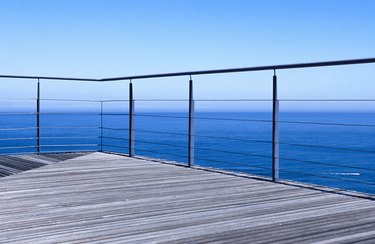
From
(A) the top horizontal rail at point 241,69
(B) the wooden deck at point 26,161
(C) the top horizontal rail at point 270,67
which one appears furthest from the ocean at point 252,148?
(C) the top horizontal rail at point 270,67

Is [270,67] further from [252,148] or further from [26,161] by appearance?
[252,148]

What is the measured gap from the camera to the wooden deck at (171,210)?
198cm

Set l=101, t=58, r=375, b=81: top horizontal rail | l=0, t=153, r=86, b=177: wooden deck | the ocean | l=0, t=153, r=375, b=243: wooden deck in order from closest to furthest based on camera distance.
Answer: l=0, t=153, r=375, b=243: wooden deck, l=101, t=58, r=375, b=81: top horizontal rail, l=0, t=153, r=86, b=177: wooden deck, the ocean

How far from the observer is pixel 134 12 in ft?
42.5

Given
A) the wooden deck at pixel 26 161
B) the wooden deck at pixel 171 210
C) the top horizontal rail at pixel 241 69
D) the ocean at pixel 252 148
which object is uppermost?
the top horizontal rail at pixel 241 69

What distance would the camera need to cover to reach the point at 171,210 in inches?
94.3

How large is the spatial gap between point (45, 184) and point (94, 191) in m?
0.37

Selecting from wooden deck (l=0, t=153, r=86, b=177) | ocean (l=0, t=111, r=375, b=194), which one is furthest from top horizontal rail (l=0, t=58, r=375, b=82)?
ocean (l=0, t=111, r=375, b=194)

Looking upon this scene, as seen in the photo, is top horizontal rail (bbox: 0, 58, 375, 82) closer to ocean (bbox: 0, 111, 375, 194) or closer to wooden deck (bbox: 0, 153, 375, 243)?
wooden deck (bbox: 0, 153, 375, 243)

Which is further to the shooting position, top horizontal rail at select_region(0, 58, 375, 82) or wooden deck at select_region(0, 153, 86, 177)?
wooden deck at select_region(0, 153, 86, 177)

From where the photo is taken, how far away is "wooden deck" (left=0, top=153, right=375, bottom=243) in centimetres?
198

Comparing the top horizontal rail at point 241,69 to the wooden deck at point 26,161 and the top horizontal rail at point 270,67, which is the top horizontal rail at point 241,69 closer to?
the top horizontal rail at point 270,67

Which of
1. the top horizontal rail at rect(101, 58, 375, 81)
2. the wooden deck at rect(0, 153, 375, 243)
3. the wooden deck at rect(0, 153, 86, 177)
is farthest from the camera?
the wooden deck at rect(0, 153, 86, 177)

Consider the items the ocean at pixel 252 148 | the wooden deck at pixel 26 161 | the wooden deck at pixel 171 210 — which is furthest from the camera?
the ocean at pixel 252 148
